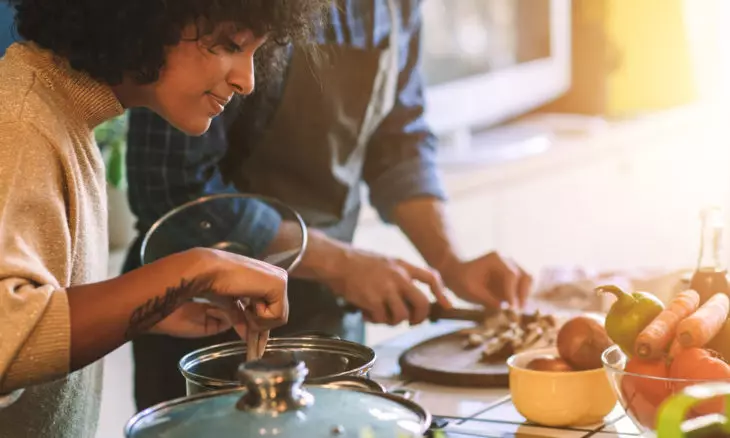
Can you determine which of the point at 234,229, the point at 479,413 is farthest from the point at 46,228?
the point at 479,413

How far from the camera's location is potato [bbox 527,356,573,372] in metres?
1.37

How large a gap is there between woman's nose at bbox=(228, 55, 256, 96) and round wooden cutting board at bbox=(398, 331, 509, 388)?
53 cm

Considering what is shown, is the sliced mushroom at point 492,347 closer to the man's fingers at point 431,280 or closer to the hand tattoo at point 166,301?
the man's fingers at point 431,280

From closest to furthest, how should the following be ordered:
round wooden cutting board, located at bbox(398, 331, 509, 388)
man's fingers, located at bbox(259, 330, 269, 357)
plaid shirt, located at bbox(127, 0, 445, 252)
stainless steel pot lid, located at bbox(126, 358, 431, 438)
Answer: stainless steel pot lid, located at bbox(126, 358, 431, 438) → man's fingers, located at bbox(259, 330, 269, 357) → round wooden cutting board, located at bbox(398, 331, 509, 388) → plaid shirt, located at bbox(127, 0, 445, 252)

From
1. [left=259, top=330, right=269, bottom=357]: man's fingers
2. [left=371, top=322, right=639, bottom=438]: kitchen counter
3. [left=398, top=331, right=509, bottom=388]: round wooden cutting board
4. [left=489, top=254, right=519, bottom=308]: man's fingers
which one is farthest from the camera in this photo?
[left=489, top=254, right=519, bottom=308]: man's fingers

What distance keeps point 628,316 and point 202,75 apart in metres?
0.52

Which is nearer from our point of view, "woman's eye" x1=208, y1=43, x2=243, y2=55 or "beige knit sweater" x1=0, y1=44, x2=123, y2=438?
"beige knit sweater" x1=0, y1=44, x2=123, y2=438

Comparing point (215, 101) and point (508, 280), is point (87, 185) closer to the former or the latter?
point (215, 101)

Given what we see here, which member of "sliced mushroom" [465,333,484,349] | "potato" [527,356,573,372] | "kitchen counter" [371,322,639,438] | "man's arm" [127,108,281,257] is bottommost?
"kitchen counter" [371,322,639,438]

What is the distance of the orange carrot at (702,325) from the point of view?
114 centimetres

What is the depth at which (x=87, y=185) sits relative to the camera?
125 centimetres

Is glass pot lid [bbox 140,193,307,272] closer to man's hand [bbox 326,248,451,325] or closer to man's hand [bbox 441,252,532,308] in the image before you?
man's hand [bbox 326,248,451,325]

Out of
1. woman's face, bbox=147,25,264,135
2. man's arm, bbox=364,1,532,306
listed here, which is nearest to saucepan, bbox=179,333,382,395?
woman's face, bbox=147,25,264,135

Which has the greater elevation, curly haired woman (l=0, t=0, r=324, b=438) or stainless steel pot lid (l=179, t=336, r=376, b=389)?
curly haired woman (l=0, t=0, r=324, b=438)
